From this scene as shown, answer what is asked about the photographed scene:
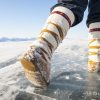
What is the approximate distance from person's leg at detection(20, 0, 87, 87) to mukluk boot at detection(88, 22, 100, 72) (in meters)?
0.17

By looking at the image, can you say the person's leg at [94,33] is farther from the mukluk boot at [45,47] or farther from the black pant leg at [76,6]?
the mukluk boot at [45,47]

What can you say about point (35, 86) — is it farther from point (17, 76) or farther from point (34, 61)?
point (17, 76)

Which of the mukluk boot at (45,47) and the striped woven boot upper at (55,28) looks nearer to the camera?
the mukluk boot at (45,47)

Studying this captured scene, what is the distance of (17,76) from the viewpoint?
83.4 inches

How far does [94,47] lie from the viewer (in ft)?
7.55

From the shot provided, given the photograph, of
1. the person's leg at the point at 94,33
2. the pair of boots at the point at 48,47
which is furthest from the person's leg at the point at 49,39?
the person's leg at the point at 94,33

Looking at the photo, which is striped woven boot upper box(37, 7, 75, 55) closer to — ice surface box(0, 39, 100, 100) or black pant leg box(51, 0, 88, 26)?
black pant leg box(51, 0, 88, 26)

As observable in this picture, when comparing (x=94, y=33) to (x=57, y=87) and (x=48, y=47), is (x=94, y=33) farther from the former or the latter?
(x=57, y=87)

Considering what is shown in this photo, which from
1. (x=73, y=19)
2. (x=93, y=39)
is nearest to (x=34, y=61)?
(x=73, y=19)

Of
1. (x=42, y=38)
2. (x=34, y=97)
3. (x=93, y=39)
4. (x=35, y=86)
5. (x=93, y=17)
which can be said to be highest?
(x=93, y=17)

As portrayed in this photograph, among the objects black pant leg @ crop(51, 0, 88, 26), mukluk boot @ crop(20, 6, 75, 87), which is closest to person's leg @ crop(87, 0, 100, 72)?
black pant leg @ crop(51, 0, 88, 26)

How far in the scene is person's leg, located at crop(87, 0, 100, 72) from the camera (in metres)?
2.27

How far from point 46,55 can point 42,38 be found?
0.43ft

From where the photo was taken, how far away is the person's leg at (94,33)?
2.27m
